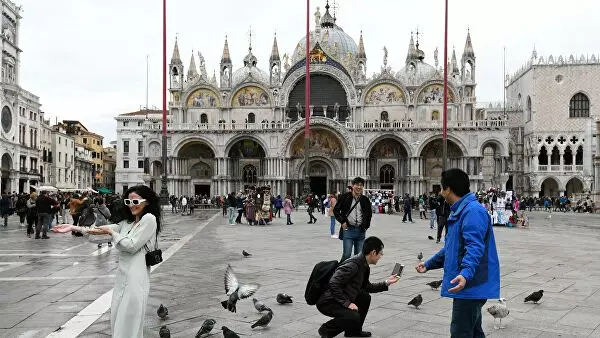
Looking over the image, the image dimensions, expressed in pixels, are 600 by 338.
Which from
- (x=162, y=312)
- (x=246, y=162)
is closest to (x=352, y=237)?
(x=162, y=312)

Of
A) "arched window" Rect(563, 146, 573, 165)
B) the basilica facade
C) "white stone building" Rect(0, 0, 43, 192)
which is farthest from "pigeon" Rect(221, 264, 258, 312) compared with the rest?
"arched window" Rect(563, 146, 573, 165)

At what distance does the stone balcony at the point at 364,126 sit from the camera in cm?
4959

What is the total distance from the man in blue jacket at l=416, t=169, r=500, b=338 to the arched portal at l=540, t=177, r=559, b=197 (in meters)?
58.9

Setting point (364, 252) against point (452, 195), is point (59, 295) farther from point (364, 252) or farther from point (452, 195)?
point (452, 195)

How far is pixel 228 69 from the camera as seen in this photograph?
56.4m

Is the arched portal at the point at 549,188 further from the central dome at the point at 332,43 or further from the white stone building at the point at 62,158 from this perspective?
the white stone building at the point at 62,158

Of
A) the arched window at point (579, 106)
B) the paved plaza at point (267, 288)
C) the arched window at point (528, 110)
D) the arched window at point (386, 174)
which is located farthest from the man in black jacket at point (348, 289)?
the arched window at point (528, 110)

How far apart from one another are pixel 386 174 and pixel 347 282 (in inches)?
1885

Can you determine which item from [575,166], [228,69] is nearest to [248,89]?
[228,69]

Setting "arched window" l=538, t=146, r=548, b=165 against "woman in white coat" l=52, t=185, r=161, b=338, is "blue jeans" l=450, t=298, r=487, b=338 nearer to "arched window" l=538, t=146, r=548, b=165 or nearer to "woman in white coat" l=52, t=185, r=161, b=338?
"woman in white coat" l=52, t=185, r=161, b=338

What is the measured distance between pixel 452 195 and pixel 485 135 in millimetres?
47347

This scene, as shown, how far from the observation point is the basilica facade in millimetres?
50250

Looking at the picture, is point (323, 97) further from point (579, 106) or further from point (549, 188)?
point (579, 106)

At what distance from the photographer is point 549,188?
194 ft
